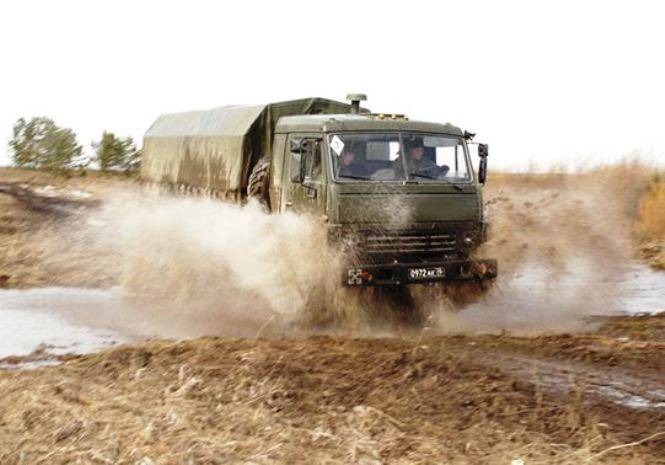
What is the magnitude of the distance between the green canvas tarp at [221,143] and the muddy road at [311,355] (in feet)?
1.70

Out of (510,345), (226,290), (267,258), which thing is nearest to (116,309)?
(226,290)

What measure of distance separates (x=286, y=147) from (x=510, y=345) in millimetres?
4284

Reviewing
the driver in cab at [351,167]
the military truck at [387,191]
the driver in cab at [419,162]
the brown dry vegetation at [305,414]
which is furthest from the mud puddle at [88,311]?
the driver in cab at [351,167]

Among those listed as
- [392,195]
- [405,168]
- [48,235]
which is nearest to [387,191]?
[392,195]

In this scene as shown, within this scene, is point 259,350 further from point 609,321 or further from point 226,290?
point 609,321

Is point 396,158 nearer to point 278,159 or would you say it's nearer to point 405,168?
point 405,168

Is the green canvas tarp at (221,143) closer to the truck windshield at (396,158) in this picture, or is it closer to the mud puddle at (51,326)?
the truck windshield at (396,158)

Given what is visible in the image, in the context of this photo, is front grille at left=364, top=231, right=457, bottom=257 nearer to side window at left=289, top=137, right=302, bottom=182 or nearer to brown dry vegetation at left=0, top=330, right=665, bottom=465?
side window at left=289, top=137, right=302, bottom=182

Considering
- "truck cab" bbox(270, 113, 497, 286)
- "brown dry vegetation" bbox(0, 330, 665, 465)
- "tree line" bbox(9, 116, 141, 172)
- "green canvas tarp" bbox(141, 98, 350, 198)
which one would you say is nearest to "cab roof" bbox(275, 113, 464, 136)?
"truck cab" bbox(270, 113, 497, 286)

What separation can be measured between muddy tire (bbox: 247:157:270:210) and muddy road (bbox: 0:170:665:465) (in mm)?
306

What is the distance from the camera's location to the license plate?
1070 cm

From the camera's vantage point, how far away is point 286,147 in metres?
12.0

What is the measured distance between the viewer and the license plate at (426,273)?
1070 cm

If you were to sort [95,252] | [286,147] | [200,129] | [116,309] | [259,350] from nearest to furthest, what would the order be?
[259,350]
[286,147]
[116,309]
[200,129]
[95,252]
